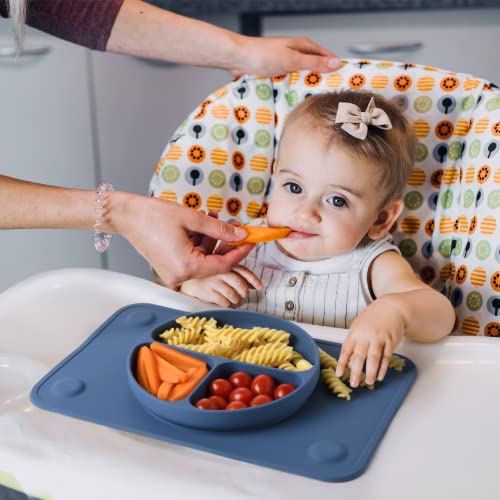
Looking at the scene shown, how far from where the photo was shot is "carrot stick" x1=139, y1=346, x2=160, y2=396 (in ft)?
2.09

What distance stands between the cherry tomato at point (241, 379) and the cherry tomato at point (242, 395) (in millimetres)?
14

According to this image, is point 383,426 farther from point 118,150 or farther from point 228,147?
point 118,150

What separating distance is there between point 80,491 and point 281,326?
273mm

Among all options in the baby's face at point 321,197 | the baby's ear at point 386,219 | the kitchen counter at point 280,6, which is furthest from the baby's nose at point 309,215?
the kitchen counter at point 280,6

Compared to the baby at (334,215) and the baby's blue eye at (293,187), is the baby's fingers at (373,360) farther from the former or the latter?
the baby's blue eye at (293,187)

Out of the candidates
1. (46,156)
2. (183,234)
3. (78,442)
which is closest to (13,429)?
(78,442)

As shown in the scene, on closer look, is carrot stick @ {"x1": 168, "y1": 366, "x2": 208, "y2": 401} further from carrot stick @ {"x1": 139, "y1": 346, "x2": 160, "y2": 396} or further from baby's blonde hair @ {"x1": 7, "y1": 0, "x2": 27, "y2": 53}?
baby's blonde hair @ {"x1": 7, "y1": 0, "x2": 27, "y2": 53}

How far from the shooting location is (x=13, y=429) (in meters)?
0.62

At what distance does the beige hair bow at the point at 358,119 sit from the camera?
2.95 ft

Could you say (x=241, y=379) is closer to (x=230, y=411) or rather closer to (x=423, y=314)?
(x=230, y=411)

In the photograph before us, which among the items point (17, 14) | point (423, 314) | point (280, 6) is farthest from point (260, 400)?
point (280, 6)

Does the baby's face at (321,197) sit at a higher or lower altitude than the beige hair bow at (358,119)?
lower

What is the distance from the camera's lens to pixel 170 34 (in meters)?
1.17

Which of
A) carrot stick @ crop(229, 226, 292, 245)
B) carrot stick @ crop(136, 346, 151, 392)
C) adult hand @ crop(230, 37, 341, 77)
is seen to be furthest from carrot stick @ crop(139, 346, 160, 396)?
adult hand @ crop(230, 37, 341, 77)
